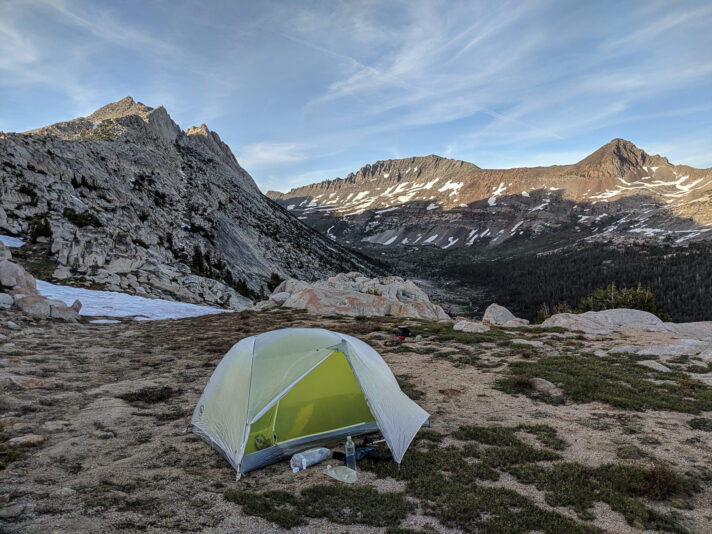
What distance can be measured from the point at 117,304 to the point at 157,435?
78.0 ft

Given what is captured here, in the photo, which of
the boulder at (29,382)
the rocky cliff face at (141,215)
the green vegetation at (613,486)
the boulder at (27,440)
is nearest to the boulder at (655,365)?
the green vegetation at (613,486)

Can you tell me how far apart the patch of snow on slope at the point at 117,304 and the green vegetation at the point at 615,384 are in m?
26.6

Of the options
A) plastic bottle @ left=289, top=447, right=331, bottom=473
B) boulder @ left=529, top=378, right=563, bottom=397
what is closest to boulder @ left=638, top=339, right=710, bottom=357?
boulder @ left=529, top=378, right=563, bottom=397

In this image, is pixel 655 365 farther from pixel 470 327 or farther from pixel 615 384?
pixel 470 327

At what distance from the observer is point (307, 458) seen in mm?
8320

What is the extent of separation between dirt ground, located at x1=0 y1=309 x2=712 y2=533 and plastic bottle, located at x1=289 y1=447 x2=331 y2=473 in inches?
7.7

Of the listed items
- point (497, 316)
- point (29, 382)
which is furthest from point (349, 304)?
point (29, 382)

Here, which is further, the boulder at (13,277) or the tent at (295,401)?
the boulder at (13,277)

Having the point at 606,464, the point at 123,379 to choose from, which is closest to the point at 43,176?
the point at 123,379

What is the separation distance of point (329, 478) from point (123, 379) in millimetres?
10364

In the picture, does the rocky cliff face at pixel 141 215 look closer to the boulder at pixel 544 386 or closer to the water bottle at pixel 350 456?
the water bottle at pixel 350 456

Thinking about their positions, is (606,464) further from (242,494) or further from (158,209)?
(158,209)

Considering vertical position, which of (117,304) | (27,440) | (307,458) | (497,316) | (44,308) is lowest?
(497,316)

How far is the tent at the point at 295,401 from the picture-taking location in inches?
337
